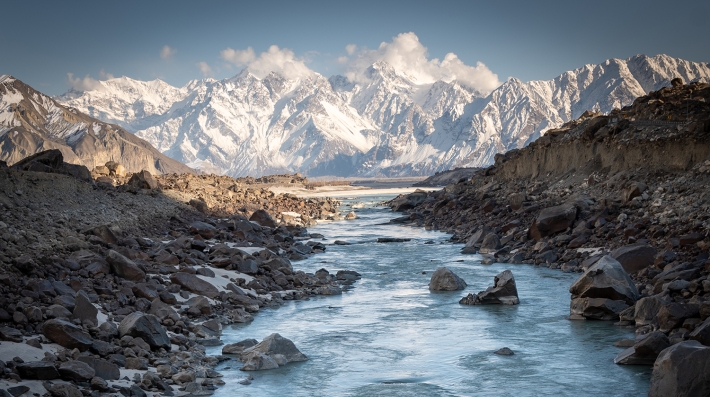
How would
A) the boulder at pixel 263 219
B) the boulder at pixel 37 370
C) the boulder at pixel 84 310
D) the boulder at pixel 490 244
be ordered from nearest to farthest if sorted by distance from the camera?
the boulder at pixel 37 370 → the boulder at pixel 84 310 → the boulder at pixel 490 244 → the boulder at pixel 263 219

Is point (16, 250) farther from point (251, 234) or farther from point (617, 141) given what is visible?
point (617, 141)

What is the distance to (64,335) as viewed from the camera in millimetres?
13055

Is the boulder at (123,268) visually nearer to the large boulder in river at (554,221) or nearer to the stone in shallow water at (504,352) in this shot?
the stone in shallow water at (504,352)

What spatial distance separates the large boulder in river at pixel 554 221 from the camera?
3036cm

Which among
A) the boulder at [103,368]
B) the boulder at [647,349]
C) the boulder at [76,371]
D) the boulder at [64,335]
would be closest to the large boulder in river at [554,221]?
the boulder at [647,349]

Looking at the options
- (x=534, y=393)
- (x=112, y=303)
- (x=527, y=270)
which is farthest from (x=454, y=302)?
(x=112, y=303)

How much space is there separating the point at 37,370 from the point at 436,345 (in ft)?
29.0

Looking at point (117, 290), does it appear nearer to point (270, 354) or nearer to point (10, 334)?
point (10, 334)

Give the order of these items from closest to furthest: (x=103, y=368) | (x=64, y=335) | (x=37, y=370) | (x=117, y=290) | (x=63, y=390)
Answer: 1. (x=63, y=390)
2. (x=37, y=370)
3. (x=103, y=368)
4. (x=64, y=335)
5. (x=117, y=290)

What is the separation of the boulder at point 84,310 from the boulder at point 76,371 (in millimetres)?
2536

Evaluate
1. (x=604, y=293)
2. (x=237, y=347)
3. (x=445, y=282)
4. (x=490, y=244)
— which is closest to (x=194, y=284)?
(x=237, y=347)

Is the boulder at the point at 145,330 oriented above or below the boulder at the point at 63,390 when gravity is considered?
above

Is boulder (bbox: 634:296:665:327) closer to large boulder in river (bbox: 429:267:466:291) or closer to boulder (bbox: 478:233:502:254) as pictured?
large boulder in river (bbox: 429:267:466:291)

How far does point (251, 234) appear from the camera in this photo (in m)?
35.3
